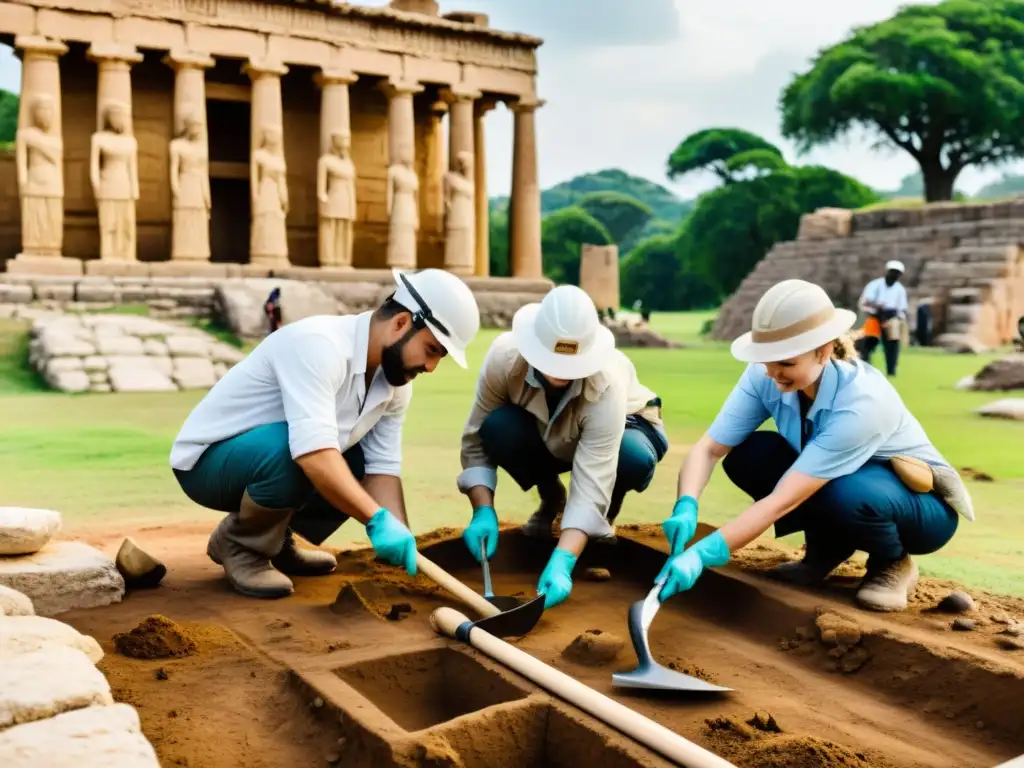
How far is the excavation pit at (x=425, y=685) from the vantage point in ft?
10.9

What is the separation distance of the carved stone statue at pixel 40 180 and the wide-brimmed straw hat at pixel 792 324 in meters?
18.1

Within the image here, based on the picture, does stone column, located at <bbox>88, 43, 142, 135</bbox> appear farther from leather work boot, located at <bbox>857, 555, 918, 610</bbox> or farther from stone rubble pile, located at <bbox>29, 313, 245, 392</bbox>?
leather work boot, located at <bbox>857, 555, 918, 610</bbox>

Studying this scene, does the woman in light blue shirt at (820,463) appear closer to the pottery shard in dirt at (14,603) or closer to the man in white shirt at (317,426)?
the man in white shirt at (317,426)

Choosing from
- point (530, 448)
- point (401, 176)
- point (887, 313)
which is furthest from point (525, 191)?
point (530, 448)

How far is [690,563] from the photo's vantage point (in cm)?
375

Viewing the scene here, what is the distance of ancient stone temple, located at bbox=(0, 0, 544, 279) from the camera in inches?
748

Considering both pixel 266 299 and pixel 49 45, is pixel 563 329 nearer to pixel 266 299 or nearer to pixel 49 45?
pixel 266 299

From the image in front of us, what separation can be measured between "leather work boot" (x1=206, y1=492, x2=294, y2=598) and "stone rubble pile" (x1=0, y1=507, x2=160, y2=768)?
67 cm

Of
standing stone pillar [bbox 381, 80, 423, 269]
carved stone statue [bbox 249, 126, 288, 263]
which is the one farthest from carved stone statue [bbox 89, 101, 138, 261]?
standing stone pillar [bbox 381, 80, 423, 269]

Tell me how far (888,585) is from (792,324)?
46.7 inches

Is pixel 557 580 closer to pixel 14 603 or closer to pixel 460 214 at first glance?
pixel 14 603

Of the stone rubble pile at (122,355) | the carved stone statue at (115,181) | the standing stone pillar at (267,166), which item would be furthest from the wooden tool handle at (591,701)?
the standing stone pillar at (267,166)

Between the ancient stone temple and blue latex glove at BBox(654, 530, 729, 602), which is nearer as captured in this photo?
blue latex glove at BBox(654, 530, 729, 602)

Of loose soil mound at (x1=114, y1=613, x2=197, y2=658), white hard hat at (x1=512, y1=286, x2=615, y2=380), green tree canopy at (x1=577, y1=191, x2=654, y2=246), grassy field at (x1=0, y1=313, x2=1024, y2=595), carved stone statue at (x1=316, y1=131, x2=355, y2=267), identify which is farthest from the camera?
green tree canopy at (x1=577, y1=191, x2=654, y2=246)
